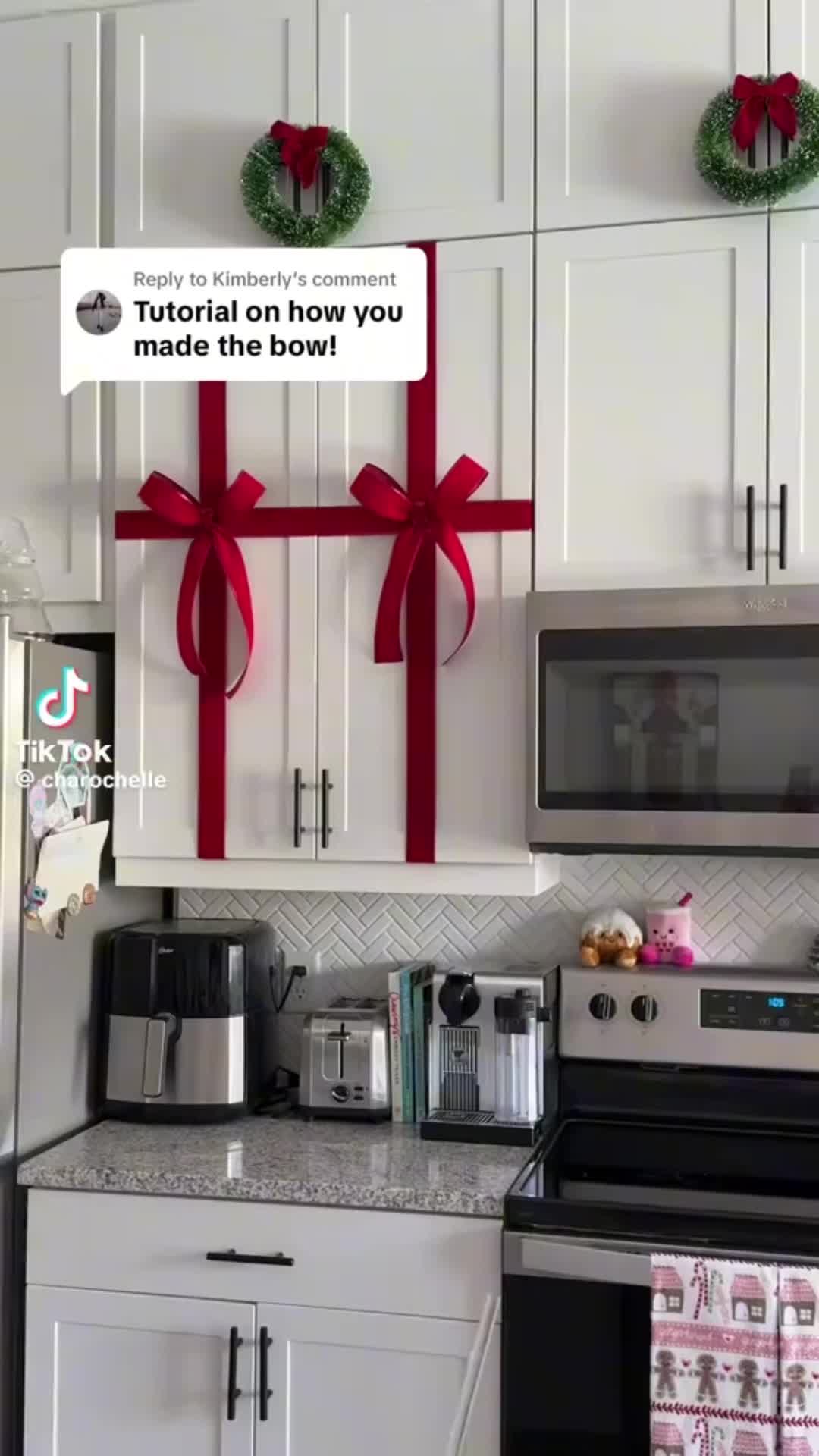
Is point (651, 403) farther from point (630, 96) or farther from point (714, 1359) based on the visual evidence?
point (714, 1359)

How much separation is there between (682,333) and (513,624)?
1.72 feet

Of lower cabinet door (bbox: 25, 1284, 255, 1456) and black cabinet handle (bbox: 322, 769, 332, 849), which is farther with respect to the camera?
black cabinet handle (bbox: 322, 769, 332, 849)

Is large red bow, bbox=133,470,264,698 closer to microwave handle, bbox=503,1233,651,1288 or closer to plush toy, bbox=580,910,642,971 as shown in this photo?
plush toy, bbox=580,910,642,971

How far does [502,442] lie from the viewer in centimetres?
233

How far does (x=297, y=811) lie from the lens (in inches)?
93.2

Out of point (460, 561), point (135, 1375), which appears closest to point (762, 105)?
point (460, 561)

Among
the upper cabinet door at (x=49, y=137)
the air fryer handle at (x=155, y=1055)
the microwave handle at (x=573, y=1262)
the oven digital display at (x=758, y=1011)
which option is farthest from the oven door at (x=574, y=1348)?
the upper cabinet door at (x=49, y=137)

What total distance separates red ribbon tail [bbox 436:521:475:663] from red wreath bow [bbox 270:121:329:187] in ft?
2.04

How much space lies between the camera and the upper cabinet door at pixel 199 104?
7.97 feet

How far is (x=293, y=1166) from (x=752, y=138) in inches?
66.8

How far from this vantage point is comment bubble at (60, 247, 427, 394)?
2369 mm

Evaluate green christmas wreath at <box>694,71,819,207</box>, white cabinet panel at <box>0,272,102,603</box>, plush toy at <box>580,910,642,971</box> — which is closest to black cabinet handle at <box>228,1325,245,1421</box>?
plush toy at <box>580,910,642,971</box>

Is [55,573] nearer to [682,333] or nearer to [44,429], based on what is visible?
[44,429]

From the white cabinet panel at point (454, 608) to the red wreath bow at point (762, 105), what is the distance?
366mm
